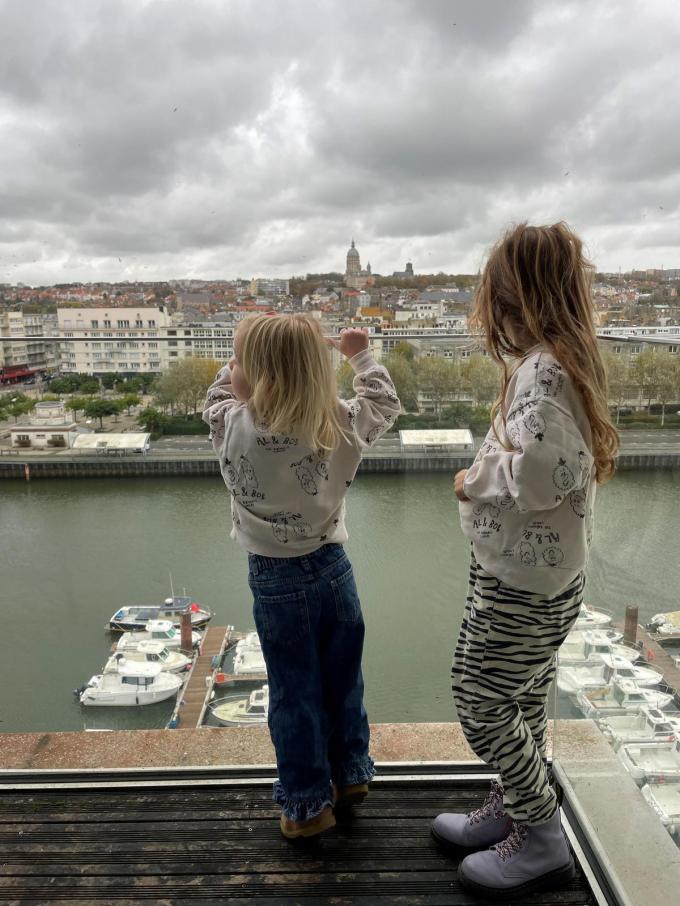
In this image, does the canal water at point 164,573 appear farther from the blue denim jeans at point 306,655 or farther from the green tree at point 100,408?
the green tree at point 100,408

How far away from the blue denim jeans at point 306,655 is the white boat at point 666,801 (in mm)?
409

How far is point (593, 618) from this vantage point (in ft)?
3.55

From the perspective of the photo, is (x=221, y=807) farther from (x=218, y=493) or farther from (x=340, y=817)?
(x=218, y=493)

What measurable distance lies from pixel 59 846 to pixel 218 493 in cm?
869

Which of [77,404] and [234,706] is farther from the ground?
[77,404]

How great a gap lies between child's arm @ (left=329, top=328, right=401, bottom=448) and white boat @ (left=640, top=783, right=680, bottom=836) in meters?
0.58

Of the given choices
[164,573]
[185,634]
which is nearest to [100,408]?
[164,573]

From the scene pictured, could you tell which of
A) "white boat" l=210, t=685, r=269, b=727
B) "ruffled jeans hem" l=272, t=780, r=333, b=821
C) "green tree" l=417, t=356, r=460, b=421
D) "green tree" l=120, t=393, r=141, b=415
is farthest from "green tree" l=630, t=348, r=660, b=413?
"green tree" l=120, t=393, r=141, b=415

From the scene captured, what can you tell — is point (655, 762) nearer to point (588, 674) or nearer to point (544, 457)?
point (588, 674)

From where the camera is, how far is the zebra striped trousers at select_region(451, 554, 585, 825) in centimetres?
77

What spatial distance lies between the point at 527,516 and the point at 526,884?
1.62ft

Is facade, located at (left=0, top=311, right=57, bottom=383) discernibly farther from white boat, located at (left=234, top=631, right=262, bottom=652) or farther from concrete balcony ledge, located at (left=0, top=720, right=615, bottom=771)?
concrete balcony ledge, located at (left=0, top=720, right=615, bottom=771)

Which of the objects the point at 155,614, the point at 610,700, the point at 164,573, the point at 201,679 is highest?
the point at 610,700

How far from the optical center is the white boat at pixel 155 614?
6043 millimetres
